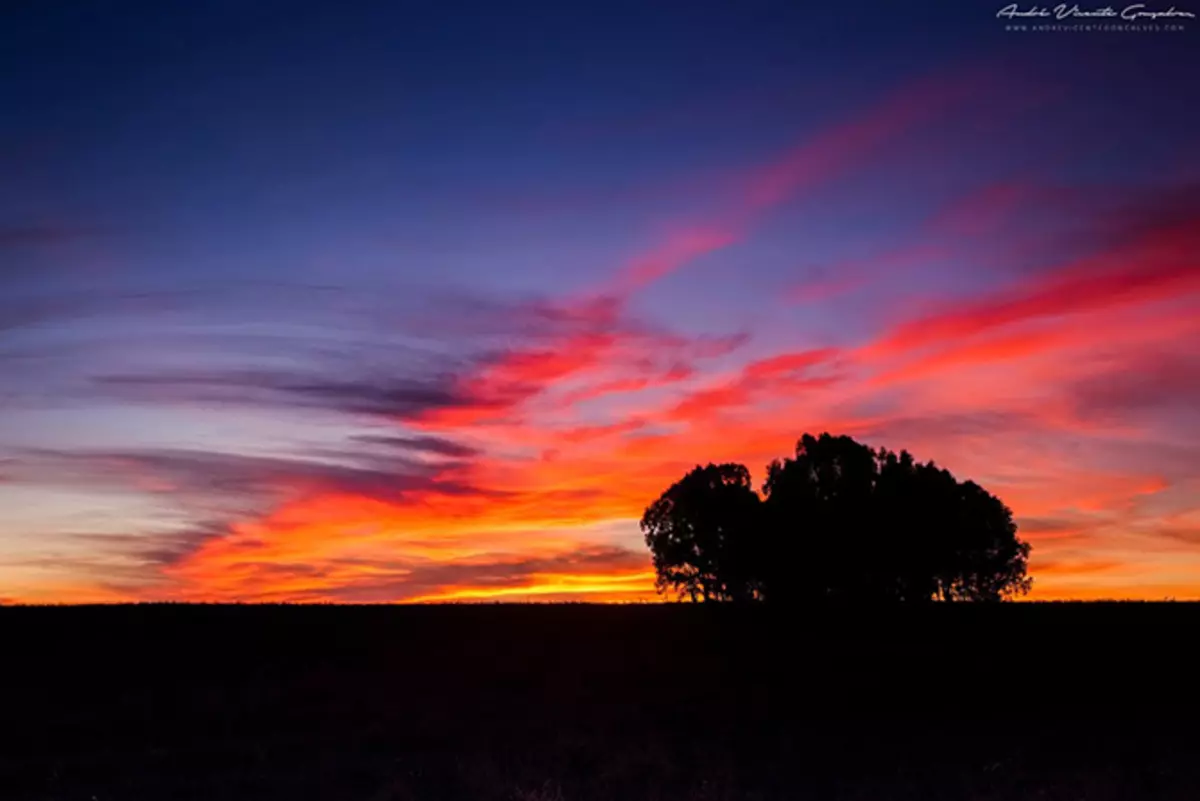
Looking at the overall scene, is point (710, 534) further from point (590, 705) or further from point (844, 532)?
point (590, 705)

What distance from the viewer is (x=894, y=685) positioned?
36.2 metres

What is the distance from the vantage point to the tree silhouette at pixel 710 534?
220ft

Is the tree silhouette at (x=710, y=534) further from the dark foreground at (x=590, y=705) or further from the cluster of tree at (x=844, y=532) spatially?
the dark foreground at (x=590, y=705)

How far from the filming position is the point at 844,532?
64.6 meters

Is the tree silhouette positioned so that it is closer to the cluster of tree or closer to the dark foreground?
the cluster of tree

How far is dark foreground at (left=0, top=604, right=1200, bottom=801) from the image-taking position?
2262 centimetres

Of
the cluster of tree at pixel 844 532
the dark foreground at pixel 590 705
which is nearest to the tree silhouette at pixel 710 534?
the cluster of tree at pixel 844 532

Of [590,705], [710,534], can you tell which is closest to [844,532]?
[710,534]

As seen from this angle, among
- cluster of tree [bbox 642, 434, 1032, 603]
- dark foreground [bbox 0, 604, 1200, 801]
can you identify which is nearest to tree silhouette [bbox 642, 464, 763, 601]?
cluster of tree [bbox 642, 434, 1032, 603]

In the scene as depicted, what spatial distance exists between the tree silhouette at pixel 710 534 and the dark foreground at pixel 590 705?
521 inches

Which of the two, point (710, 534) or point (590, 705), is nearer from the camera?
point (590, 705)

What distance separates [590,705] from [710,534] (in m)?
37.1

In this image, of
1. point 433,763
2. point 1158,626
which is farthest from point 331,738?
point 1158,626

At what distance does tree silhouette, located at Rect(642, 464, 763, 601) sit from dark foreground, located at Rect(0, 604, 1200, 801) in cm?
1324
